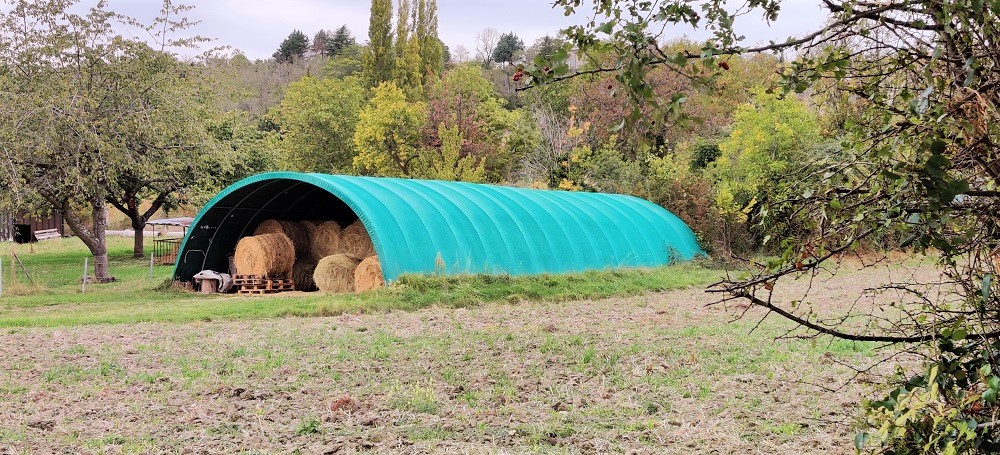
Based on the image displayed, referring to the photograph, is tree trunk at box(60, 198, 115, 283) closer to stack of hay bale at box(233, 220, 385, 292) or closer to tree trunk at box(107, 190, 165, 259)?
stack of hay bale at box(233, 220, 385, 292)

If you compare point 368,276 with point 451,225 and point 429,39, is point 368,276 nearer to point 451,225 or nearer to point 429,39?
point 451,225

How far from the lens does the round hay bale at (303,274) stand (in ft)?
67.0

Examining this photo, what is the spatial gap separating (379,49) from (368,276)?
51358 millimetres

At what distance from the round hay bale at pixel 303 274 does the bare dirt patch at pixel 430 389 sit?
26.5 ft

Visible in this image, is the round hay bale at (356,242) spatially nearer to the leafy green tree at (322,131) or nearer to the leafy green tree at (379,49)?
the leafy green tree at (322,131)

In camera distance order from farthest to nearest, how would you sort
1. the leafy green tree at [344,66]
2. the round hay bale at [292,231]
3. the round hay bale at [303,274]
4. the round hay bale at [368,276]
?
the leafy green tree at [344,66], the round hay bale at [292,231], the round hay bale at [303,274], the round hay bale at [368,276]

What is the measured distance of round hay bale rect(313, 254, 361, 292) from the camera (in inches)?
719

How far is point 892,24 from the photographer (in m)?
3.67

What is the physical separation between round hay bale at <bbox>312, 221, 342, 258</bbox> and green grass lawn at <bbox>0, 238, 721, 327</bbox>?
10.1 feet

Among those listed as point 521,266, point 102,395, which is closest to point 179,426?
point 102,395

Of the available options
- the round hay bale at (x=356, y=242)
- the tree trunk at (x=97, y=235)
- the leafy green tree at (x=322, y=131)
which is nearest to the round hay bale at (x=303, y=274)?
the round hay bale at (x=356, y=242)

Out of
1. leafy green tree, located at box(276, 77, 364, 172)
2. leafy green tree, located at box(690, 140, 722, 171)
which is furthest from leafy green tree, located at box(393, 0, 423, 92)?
leafy green tree, located at box(690, 140, 722, 171)

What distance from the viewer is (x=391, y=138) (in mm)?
41250

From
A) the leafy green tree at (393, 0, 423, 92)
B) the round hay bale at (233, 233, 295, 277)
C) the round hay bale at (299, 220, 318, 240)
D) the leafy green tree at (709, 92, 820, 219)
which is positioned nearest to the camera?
the round hay bale at (233, 233, 295, 277)
